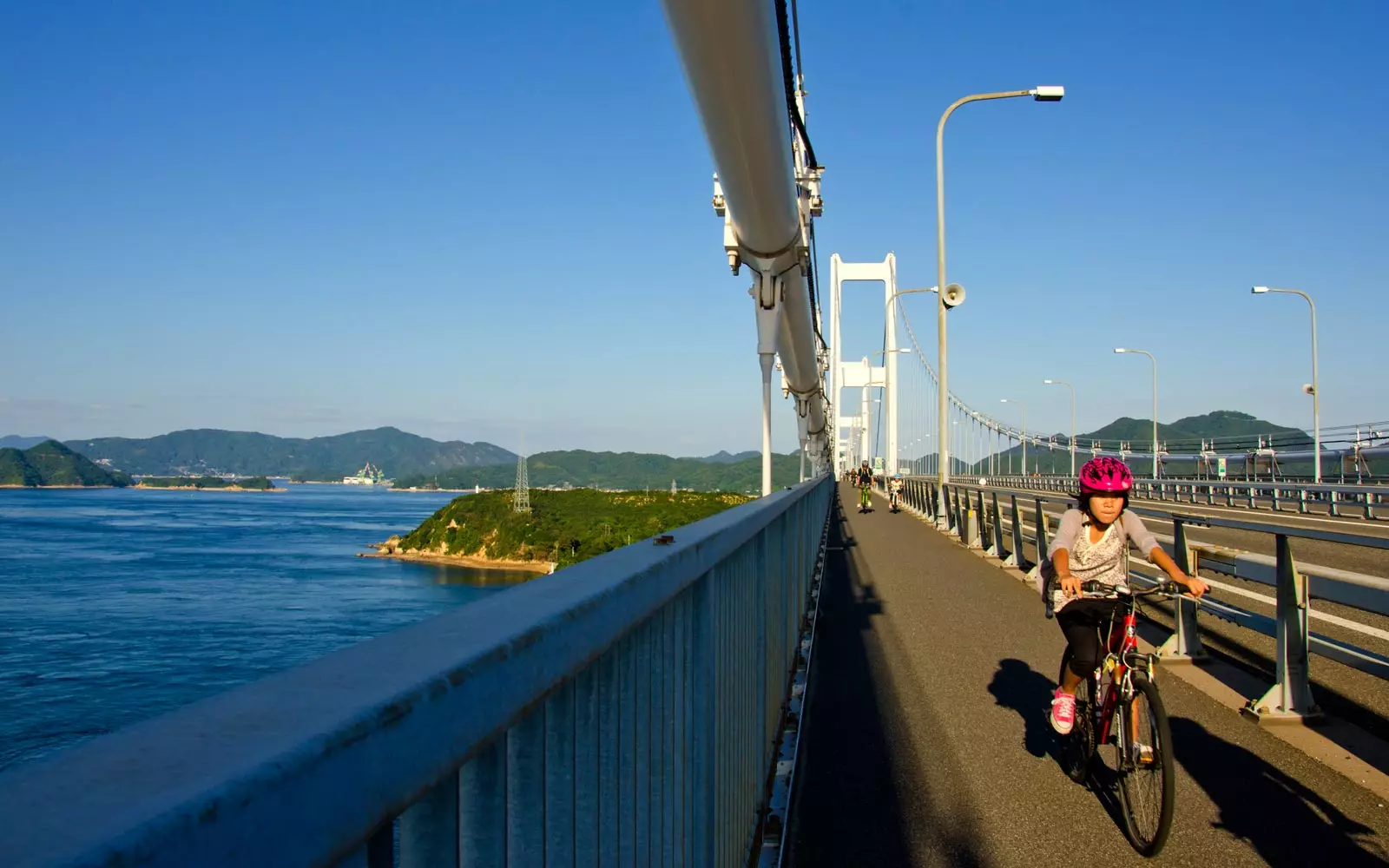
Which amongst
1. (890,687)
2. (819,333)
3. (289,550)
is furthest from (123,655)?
(289,550)

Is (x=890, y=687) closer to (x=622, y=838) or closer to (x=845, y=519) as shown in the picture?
(x=622, y=838)

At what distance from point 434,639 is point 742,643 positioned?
2.80m

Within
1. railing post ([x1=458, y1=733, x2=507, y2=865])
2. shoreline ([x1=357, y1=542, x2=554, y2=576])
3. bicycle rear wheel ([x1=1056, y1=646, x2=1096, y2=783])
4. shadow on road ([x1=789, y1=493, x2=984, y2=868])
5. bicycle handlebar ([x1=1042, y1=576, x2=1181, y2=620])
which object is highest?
railing post ([x1=458, y1=733, x2=507, y2=865])

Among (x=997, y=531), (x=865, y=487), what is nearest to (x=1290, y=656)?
(x=997, y=531)

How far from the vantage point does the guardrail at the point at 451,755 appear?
1.94 feet

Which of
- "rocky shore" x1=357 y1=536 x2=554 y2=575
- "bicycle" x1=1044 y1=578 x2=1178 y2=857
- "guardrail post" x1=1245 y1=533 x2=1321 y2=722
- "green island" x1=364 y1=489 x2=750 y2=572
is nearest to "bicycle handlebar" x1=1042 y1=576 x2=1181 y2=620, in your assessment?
"bicycle" x1=1044 y1=578 x2=1178 y2=857

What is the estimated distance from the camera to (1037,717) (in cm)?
621

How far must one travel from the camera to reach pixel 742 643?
148 inches

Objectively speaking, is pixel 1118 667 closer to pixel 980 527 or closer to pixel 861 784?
pixel 861 784

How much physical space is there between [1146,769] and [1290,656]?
217 cm

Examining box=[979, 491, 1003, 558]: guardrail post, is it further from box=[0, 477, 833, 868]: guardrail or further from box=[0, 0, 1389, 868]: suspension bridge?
box=[0, 477, 833, 868]: guardrail

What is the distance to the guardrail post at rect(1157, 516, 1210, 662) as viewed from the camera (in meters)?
7.48

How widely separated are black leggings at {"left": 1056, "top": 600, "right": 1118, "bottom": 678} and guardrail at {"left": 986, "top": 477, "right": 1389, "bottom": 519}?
14.2 meters

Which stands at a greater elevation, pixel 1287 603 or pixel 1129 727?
pixel 1287 603
